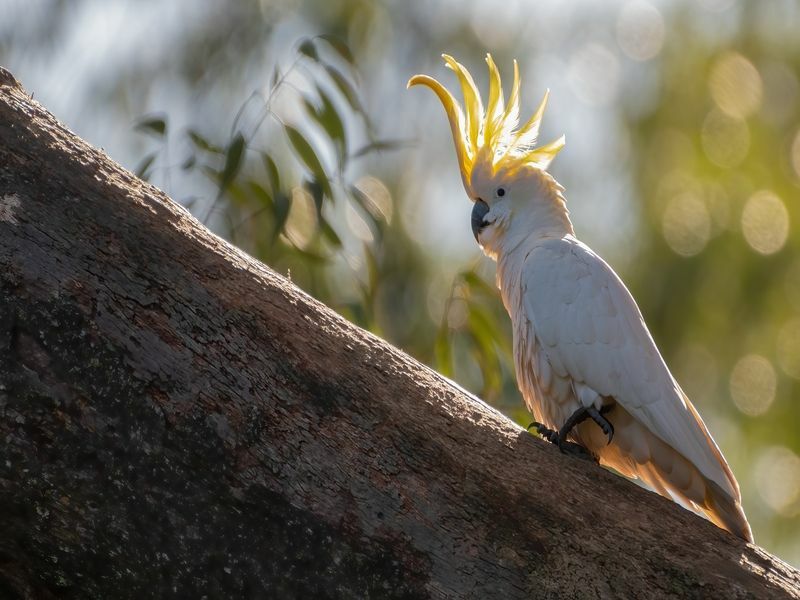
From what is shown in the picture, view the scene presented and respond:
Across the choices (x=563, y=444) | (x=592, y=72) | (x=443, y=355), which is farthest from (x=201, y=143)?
(x=592, y=72)

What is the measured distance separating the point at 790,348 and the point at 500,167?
2783 millimetres

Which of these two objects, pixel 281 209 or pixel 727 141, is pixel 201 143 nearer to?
pixel 281 209

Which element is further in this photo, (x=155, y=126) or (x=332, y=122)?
(x=332, y=122)

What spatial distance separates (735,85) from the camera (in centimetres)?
482

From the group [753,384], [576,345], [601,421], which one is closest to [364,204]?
[576,345]

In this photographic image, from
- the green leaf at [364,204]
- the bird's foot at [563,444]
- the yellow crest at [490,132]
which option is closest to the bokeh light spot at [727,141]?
the yellow crest at [490,132]

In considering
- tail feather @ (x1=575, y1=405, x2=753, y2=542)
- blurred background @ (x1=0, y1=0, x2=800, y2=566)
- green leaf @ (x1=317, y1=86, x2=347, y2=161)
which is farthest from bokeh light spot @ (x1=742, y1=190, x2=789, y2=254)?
tail feather @ (x1=575, y1=405, x2=753, y2=542)

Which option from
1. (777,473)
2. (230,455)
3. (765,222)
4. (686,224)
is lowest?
(230,455)

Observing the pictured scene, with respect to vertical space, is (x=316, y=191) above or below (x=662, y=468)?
above

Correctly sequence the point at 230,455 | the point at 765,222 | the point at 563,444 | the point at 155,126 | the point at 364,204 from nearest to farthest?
the point at 230,455, the point at 563,444, the point at 155,126, the point at 364,204, the point at 765,222

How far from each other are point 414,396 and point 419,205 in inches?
117

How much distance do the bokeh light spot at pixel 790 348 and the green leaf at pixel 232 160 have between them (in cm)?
300

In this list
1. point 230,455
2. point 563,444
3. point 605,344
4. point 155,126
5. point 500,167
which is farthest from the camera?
point 155,126

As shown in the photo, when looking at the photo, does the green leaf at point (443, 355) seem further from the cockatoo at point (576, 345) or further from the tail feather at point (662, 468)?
the tail feather at point (662, 468)
